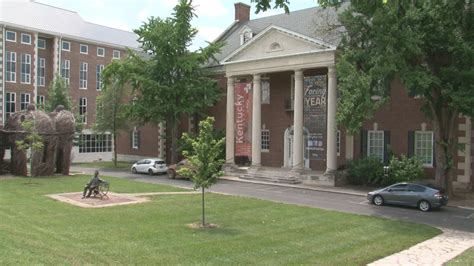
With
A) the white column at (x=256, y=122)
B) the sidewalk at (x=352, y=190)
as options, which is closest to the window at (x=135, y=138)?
the white column at (x=256, y=122)

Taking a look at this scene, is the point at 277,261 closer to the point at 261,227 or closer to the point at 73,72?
the point at 261,227

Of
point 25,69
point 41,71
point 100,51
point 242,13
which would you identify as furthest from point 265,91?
point 100,51

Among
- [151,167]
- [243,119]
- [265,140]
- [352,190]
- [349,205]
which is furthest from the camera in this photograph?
[265,140]

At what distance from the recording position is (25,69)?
2263 inches

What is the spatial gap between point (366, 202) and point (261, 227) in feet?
33.9

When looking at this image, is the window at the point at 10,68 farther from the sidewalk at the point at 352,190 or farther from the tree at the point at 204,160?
the tree at the point at 204,160

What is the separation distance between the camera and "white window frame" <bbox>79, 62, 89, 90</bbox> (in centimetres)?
6438

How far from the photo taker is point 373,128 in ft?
108

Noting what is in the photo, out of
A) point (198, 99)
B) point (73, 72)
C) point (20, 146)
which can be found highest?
point (73, 72)

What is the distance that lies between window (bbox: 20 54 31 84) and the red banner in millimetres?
31377

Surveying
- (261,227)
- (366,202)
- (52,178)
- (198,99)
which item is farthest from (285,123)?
(261,227)

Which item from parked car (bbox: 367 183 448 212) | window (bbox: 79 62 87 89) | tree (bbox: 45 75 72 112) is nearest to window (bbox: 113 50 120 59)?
window (bbox: 79 62 87 89)

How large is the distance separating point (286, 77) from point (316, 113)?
20.1 feet

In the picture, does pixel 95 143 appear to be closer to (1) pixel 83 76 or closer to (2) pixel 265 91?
(1) pixel 83 76
